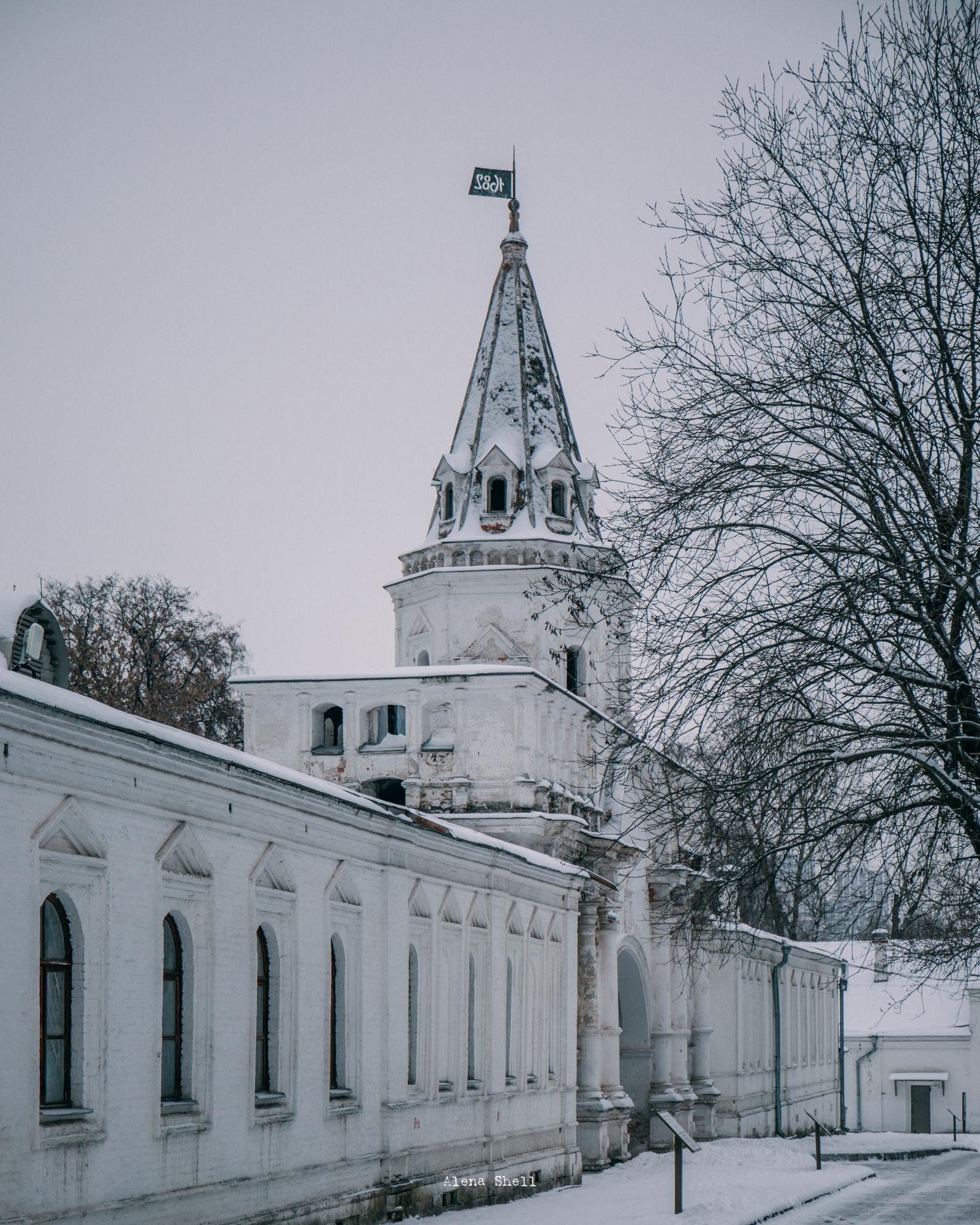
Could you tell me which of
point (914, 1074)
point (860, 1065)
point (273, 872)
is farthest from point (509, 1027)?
point (914, 1074)

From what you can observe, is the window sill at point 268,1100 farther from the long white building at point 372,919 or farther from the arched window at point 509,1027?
the arched window at point 509,1027

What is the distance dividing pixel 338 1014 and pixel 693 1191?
7502 millimetres

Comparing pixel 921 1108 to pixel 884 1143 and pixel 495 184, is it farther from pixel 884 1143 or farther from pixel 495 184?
pixel 495 184

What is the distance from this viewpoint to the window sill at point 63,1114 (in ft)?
39.0

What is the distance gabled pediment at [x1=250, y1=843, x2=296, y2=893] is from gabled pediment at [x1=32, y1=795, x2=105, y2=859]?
9.35 feet

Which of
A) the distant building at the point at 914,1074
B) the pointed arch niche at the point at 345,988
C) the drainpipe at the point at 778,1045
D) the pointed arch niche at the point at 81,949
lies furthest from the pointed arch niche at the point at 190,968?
the distant building at the point at 914,1074

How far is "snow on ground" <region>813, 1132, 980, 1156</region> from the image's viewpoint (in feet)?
128

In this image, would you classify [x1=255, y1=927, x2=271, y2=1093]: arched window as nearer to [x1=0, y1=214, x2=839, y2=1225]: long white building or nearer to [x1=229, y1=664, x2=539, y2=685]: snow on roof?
[x1=0, y1=214, x2=839, y2=1225]: long white building

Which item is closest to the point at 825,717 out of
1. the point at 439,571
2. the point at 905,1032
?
the point at 439,571

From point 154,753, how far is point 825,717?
5.00m

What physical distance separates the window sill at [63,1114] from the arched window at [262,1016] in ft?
11.5

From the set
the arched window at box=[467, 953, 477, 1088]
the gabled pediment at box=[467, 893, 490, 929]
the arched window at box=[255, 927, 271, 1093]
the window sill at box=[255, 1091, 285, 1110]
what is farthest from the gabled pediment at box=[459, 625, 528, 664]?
the window sill at box=[255, 1091, 285, 1110]

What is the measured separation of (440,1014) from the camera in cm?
2061

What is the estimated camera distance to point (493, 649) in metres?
36.8
